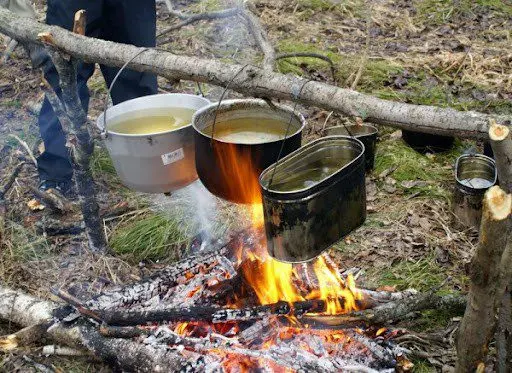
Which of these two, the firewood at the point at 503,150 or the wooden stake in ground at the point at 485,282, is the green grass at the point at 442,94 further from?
the wooden stake in ground at the point at 485,282

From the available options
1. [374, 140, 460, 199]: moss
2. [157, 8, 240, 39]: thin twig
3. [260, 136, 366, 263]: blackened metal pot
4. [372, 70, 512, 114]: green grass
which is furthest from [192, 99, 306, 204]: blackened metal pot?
[157, 8, 240, 39]: thin twig

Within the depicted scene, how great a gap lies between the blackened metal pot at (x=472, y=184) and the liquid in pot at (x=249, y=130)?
71.2 inches

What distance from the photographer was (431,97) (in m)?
6.49

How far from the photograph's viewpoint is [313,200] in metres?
2.69

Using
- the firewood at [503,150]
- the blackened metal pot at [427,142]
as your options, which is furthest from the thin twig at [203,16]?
the firewood at [503,150]

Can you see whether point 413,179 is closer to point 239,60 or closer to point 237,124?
point 237,124

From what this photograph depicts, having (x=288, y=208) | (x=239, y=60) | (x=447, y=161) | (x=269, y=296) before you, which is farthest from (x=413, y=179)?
(x=239, y=60)

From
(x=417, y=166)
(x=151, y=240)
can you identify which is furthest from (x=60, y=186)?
(x=417, y=166)

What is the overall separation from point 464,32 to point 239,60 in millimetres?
3457

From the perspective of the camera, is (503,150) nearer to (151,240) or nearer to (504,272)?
(504,272)

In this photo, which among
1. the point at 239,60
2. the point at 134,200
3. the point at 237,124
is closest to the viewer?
the point at 237,124

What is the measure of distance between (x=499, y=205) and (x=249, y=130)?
1668 millimetres

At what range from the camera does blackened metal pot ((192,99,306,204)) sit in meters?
3.03

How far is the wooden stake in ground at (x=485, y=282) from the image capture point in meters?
2.14
